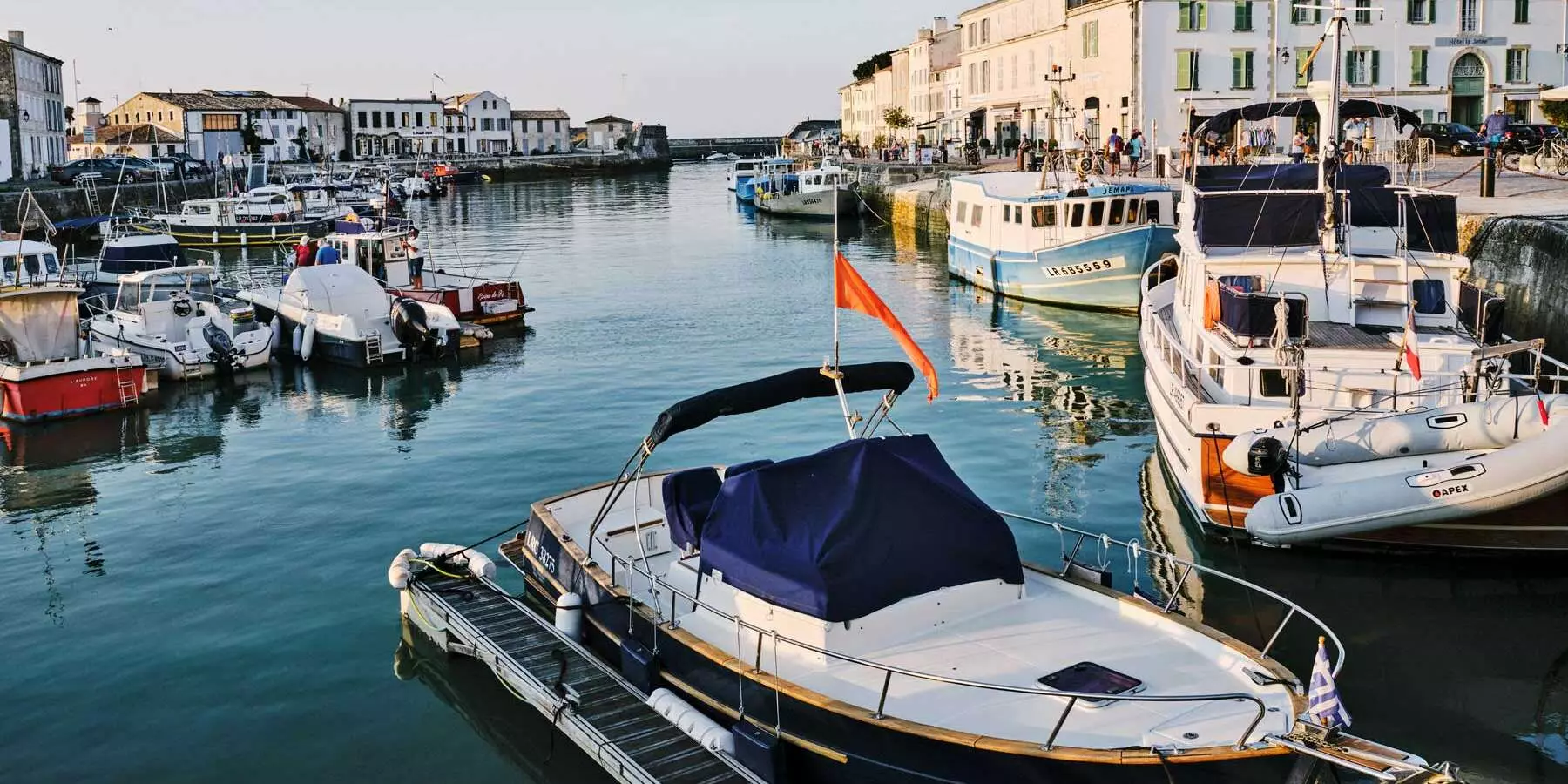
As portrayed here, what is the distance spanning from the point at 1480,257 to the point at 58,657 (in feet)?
79.8

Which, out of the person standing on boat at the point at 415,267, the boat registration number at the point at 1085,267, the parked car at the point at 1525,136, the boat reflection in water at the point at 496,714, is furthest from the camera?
the parked car at the point at 1525,136

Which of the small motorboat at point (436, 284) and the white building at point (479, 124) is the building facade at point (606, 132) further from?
the small motorboat at point (436, 284)

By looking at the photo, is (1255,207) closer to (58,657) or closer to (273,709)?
(273,709)

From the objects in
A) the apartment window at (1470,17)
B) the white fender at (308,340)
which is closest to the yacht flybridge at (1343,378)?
the white fender at (308,340)

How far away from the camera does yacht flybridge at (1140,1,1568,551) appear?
1426 centimetres

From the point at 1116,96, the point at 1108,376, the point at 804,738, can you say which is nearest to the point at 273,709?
the point at 804,738

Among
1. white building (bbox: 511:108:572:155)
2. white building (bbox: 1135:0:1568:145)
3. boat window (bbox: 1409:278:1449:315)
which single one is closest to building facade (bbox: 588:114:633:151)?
white building (bbox: 511:108:572:155)

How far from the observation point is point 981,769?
861cm

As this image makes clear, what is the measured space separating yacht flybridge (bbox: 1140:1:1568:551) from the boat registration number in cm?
1174

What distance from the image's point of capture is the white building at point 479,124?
146500 mm

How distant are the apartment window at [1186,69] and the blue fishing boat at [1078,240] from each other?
51.2 ft

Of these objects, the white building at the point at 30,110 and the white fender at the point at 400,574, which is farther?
the white building at the point at 30,110

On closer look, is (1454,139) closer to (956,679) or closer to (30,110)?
(956,679)

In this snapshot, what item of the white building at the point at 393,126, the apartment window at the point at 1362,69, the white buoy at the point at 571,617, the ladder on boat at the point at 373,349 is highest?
the white building at the point at 393,126
